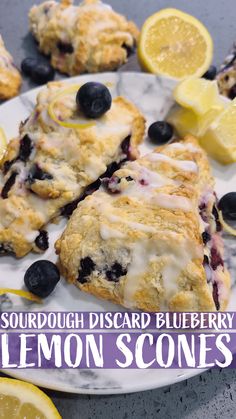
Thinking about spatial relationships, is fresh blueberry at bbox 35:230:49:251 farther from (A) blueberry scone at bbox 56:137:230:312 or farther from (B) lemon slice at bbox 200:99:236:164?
(B) lemon slice at bbox 200:99:236:164

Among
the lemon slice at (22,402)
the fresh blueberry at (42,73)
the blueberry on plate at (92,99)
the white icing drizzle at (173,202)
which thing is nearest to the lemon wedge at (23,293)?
the lemon slice at (22,402)

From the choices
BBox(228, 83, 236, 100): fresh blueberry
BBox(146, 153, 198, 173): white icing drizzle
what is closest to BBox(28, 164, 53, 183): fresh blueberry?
BBox(146, 153, 198, 173): white icing drizzle

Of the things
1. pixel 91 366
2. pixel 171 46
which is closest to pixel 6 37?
pixel 171 46

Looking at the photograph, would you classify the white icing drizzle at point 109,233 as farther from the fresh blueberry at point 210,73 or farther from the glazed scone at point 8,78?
the fresh blueberry at point 210,73

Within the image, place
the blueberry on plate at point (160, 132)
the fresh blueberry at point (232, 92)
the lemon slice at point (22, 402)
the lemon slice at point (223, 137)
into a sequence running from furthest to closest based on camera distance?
the fresh blueberry at point (232, 92) < the blueberry on plate at point (160, 132) < the lemon slice at point (223, 137) < the lemon slice at point (22, 402)

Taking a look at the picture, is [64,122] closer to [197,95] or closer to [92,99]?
[92,99]

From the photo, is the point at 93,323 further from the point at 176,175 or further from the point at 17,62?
the point at 17,62
